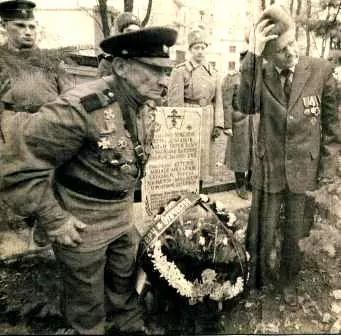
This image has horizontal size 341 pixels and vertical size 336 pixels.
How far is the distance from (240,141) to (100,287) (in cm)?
158

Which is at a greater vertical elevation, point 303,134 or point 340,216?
point 303,134

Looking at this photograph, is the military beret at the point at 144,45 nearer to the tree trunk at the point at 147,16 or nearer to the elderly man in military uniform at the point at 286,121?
the tree trunk at the point at 147,16

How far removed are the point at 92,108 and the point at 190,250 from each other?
123 centimetres

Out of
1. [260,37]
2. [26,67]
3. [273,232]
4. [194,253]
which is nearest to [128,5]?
[26,67]

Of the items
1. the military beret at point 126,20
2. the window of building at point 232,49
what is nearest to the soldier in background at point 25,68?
the military beret at point 126,20

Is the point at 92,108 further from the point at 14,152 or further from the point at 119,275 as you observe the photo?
the point at 119,275

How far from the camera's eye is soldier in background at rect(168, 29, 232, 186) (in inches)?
157

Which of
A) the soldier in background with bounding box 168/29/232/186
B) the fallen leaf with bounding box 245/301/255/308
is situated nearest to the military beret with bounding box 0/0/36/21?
the soldier in background with bounding box 168/29/232/186

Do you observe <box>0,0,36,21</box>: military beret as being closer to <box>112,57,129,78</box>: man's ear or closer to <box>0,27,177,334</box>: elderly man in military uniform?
<box>0,27,177,334</box>: elderly man in military uniform

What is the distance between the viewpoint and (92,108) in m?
2.57

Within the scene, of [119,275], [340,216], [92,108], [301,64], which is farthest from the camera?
[340,216]

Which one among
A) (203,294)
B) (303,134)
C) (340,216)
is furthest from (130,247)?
(340,216)

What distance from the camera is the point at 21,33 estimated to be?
296 centimetres

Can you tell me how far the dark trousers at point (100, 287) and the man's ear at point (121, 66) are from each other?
107 centimetres
